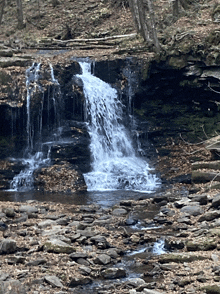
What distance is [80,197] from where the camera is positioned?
1527cm

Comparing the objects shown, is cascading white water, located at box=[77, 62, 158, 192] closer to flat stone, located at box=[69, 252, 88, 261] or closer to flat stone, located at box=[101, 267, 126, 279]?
flat stone, located at box=[69, 252, 88, 261]

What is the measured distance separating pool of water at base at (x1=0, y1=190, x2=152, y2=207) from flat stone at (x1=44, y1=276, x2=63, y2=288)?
272 inches

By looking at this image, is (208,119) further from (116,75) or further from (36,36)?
(36,36)

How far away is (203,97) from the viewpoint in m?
19.7

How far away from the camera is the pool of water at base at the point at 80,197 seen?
14.3 metres

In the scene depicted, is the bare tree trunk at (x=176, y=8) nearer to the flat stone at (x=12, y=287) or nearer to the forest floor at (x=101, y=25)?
the forest floor at (x=101, y=25)

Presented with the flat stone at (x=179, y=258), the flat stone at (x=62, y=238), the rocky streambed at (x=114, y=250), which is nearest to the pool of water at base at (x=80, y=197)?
the rocky streambed at (x=114, y=250)

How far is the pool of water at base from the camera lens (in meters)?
14.3

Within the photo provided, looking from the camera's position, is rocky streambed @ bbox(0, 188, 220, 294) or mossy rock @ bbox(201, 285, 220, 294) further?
rocky streambed @ bbox(0, 188, 220, 294)

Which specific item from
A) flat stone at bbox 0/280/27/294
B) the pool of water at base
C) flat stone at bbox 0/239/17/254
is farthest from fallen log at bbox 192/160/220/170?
flat stone at bbox 0/280/27/294

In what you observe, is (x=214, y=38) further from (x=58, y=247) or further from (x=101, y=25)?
(x=58, y=247)

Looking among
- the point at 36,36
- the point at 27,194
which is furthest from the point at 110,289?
the point at 36,36

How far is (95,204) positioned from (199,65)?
8.97m

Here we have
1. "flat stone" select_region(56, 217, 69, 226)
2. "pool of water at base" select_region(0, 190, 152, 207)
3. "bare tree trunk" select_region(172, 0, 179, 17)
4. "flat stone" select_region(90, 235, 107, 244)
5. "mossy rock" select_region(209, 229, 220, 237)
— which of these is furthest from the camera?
"bare tree trunk" select_region(172, 0, 179, 17)
